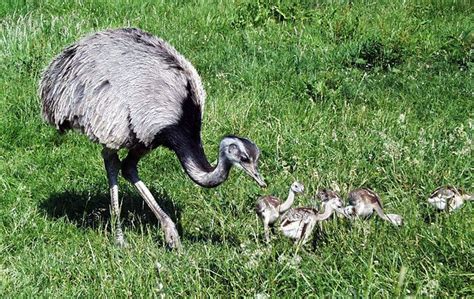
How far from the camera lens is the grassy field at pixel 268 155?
4.58 m

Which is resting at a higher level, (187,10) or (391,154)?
(391,154)

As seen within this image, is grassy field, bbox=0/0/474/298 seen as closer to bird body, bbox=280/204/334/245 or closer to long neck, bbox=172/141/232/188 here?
bird body, bbox=280/204/334/245

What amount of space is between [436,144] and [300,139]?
43.5 inches

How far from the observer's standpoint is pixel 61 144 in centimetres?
737

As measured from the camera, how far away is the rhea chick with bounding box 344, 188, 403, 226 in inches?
201

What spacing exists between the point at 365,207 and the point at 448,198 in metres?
0.48

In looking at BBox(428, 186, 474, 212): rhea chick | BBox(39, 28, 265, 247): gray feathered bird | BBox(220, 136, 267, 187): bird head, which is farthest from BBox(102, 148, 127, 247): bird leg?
BBox(428, 186, 474, 212): rhea chick

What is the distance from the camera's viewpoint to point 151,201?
6.09m

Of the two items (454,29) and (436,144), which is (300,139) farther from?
(454,29)

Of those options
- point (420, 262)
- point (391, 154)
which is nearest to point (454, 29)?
point (391, 154)

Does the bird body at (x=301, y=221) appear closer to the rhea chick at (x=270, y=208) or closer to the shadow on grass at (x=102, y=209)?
the rhea chick at (x=270, y=208)

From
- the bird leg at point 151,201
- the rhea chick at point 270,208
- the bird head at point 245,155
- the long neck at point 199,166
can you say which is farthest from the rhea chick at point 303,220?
the bird leg at point 151,201

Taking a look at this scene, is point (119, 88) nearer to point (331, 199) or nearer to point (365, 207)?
point (331, 199)

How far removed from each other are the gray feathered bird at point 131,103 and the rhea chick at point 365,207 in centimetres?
82
